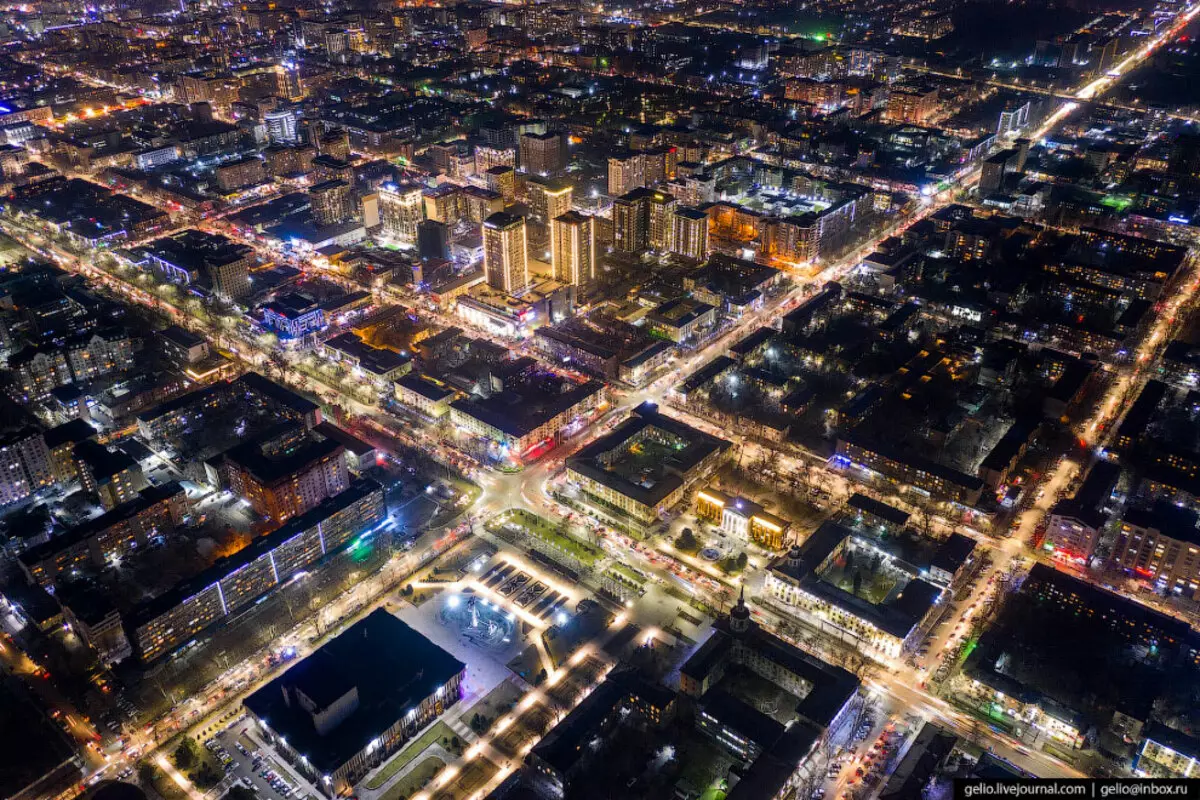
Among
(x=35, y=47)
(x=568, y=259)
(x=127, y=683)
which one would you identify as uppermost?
(x=35, y=47)

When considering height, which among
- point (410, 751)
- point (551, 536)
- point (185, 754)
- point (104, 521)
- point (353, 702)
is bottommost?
point (410, 751)

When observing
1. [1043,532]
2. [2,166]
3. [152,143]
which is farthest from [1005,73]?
A: [2,166]

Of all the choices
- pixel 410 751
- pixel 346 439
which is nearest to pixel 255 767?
pixel 410 751

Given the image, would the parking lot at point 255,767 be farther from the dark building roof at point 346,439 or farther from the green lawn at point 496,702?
the dark building roof at point 346,439

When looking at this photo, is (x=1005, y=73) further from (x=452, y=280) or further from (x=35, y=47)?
(x=35, y=47)

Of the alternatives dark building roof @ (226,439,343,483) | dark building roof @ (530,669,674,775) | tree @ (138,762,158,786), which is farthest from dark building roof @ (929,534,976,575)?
tree @ (138,762,158,786)

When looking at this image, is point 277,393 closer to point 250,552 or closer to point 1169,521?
point 250,552

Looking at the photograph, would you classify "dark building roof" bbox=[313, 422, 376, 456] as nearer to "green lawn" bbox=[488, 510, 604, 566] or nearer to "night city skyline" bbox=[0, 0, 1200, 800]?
"night city skyline" bbox=[0, 0, 1200, 800]
